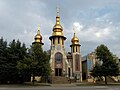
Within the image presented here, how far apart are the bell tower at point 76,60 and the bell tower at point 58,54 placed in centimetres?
282

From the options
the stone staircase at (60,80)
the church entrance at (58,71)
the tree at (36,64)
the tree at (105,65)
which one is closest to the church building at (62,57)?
the church entrance at (58,71)

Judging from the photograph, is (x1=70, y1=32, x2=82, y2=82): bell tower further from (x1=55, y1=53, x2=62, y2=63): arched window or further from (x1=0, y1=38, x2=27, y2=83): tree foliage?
(x1=0, y1=38, x2=27, y2=83): tree foliage

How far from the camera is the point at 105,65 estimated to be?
46.9 meters

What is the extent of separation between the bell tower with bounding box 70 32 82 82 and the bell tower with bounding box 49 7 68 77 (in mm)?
2823

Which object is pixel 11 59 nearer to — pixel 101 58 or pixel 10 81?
pixel 10 81

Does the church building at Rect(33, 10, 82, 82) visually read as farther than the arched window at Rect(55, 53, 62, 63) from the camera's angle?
No

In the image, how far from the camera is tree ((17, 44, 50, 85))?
42259mm

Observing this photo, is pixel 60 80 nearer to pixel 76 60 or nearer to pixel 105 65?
pixel 76 60

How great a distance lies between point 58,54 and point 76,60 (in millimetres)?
5810

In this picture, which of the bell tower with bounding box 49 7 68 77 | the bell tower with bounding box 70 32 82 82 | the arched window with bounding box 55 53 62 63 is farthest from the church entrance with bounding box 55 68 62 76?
the bell tower with bounding box 70 32 82 82

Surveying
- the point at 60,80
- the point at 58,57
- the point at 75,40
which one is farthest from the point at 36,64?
the point at 75,40

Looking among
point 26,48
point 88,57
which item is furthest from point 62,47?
point 26,48

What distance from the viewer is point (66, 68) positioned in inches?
2534

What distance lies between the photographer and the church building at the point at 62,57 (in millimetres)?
64375
